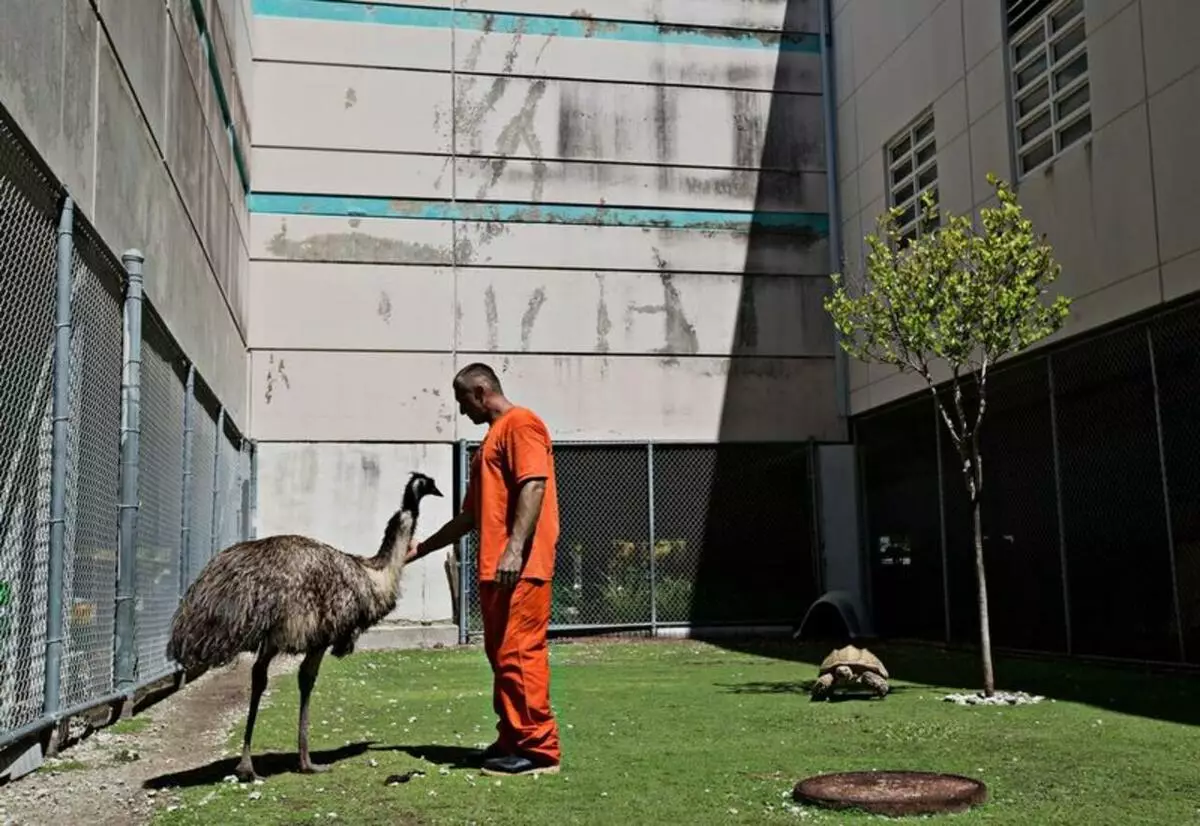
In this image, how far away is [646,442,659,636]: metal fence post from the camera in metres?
18.5

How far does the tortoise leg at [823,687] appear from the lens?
9.66 m

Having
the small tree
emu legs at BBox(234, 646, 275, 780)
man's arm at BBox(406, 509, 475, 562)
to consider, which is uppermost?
the small tree

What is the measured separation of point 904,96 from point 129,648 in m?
13.5

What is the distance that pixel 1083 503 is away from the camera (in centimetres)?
1296

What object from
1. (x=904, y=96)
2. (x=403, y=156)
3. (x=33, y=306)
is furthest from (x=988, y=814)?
(x=403, y=156)

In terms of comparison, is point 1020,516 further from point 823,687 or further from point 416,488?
point 416,488

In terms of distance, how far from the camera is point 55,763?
6535 mm

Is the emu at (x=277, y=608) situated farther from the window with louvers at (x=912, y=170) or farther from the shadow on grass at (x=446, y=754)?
the window with louvers at (x=912, y=170)

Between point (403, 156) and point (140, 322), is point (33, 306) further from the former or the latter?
point (403, 156)

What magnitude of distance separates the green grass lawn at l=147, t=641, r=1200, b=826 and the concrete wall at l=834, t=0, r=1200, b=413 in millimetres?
3999

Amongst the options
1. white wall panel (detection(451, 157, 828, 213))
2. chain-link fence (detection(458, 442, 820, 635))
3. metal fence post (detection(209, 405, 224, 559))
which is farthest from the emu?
white wall panel (detection(451, 157, 828, 213))

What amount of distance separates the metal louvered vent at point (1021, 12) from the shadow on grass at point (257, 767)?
11346mm

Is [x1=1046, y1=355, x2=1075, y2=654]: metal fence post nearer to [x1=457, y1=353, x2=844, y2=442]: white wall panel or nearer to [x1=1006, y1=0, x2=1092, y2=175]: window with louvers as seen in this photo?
[x1=1006, y1=0, x2=1092, y2=175]: window with louvers

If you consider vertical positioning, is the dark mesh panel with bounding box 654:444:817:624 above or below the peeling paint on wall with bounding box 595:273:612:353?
below
